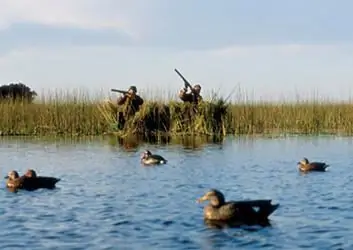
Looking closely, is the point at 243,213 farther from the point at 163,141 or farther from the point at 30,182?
the point at 163,141

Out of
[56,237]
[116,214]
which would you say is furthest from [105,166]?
[56,237]

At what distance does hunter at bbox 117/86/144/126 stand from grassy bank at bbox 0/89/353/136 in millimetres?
288

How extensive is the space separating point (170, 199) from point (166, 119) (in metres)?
18.6

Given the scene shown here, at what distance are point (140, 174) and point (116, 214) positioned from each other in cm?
541

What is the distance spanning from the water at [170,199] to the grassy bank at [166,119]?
319 inches

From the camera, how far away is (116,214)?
1184 cm

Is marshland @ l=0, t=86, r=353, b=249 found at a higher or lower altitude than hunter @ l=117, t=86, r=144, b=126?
lower

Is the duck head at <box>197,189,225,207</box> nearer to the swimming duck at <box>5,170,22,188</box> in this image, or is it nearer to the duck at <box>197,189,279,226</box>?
the duck at <box>197,189,279,226</box>

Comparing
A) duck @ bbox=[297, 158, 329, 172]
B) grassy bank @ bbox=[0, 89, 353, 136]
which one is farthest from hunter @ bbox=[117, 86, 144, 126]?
duck @ bbox=[297, 158, 329, 172]

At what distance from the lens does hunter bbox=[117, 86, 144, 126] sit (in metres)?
31.6

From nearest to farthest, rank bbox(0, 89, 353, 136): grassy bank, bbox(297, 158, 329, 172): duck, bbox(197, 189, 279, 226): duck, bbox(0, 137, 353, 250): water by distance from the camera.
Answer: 1. bbox(0, 137, 353, 250): water
2. bbox(197, 189, 279, 226): duck
3. bbox(297, 158, 329, 172): duck
4. bbox(0, 89, 353, 136): grassy bank

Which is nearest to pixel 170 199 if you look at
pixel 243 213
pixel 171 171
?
pixel 243 213

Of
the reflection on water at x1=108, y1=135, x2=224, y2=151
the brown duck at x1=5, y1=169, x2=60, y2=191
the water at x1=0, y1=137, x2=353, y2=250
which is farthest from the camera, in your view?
the reflection on water at x1=108, y1=135, x2=224, y2=151

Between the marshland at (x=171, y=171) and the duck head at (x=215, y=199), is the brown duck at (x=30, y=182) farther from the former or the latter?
the duck head at (x=215, y=199)
